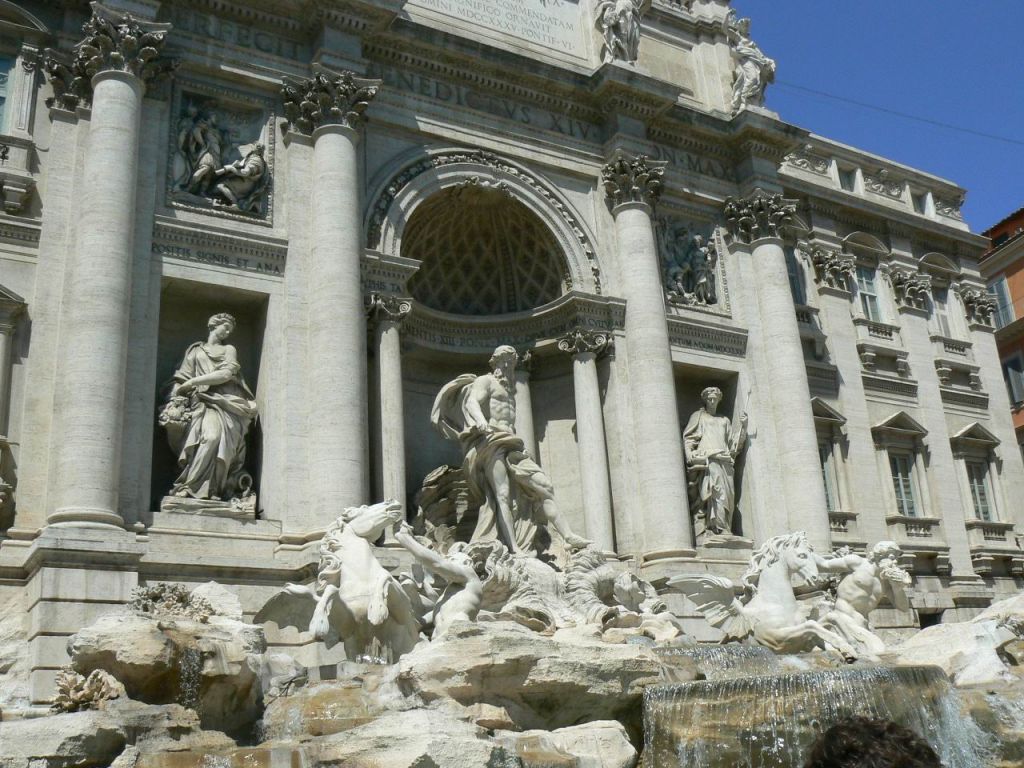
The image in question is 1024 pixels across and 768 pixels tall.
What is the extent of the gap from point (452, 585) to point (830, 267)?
54.2 ft

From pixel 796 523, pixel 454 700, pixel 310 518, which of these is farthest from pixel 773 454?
pixel 454 700

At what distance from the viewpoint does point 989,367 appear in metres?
29.2

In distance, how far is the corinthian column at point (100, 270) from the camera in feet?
47.6

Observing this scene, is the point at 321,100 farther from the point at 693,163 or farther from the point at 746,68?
the point at 746,68

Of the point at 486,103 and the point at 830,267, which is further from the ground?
the point at 486,103

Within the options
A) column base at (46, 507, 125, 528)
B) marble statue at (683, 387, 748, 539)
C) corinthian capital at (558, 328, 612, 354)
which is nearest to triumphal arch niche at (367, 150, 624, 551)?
corinthian capital at (558, 328, 612, 354)

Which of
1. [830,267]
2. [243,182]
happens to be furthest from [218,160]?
[830,267]

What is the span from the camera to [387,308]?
721 inches

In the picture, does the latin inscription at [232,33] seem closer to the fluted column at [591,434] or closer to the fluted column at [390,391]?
the fluted column at [390,391]

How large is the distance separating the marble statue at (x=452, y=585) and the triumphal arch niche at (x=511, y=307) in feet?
19.7

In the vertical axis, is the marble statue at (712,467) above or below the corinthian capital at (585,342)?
below

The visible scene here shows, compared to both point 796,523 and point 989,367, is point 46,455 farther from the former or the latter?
point 989,367

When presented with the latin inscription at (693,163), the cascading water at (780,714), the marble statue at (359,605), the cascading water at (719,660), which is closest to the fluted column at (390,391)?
the marble statue at (359,605)

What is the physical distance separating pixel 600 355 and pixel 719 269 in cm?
418
